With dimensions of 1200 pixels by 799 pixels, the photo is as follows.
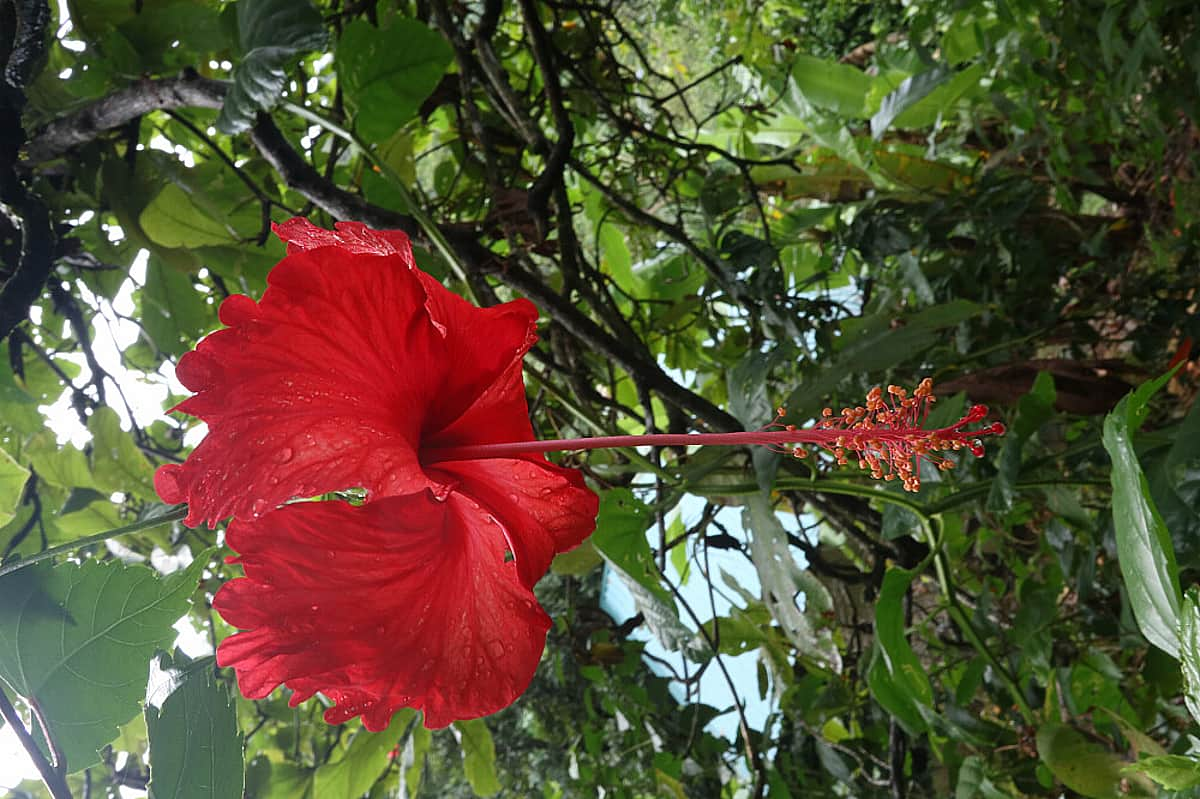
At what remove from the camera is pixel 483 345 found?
0.44 metres

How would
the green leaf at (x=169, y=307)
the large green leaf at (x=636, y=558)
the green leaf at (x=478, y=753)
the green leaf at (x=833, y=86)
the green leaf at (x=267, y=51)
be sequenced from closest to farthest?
the green leaf at (x=267, y=51) < the large green leaf at (x=636, y=558) < the green leaf at (x=169, y=307) < the green leaf at (x=478, y=753) < the green leaf at (x=833, y=86)

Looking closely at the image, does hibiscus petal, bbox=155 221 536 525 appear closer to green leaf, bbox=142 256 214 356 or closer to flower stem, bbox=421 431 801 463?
flower stem, bbox=421 431 801 463

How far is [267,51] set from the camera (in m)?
0.55

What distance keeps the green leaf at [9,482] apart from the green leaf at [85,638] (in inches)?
9.3

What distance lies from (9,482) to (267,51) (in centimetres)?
33

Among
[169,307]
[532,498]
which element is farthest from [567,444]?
[169,307]

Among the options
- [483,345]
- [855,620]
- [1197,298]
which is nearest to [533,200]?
[483,345]

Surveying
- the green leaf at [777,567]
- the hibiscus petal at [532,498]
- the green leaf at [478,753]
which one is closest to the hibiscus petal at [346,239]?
the hibiscus petal at [532,498]

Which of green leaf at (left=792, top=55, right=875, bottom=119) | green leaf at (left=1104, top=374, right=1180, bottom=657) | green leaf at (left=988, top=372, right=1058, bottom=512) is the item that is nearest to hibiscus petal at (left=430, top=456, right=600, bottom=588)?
green leaf at (left=1104, top=374, right=1180, bottom=657)

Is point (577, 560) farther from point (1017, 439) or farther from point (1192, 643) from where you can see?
point (1192, 643)

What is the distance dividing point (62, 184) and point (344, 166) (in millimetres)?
316

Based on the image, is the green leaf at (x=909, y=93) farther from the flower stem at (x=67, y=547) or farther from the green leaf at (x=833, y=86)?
the flower stem at (x=67, y=547)

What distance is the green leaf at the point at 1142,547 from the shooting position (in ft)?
1.15

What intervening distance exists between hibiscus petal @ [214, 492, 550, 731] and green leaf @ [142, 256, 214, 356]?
21.2 inches
